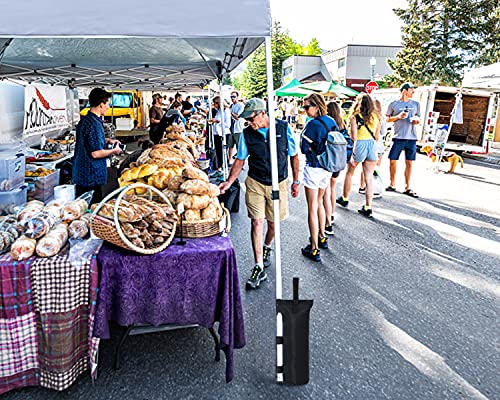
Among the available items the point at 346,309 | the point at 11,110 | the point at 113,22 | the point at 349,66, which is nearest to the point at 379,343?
the point at 346,309

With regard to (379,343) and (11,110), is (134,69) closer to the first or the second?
(11,110)

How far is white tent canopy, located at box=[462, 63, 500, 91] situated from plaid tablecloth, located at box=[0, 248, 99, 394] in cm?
1232

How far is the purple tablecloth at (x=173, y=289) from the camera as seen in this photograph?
2.44 metres

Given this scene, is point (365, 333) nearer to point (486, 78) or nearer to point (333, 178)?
point (333, 178)

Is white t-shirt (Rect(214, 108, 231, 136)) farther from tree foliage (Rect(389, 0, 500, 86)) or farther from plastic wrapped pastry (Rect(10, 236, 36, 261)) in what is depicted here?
tree foliage (Rect(389, 0, 500, 86))

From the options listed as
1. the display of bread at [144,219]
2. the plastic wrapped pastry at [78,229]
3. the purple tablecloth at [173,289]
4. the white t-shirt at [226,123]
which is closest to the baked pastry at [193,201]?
the display of bread at [144,219]

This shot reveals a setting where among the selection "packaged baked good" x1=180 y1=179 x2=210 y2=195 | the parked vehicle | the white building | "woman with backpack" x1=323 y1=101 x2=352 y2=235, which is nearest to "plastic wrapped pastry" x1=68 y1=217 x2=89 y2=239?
"packaged baked good" x1=180 y1=179 x2=210 y2=195

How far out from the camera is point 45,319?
7.80 feet

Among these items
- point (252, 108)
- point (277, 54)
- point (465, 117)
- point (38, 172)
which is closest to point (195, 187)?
point (252, 108)

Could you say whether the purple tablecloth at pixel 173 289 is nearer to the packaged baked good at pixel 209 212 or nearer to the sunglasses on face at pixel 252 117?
the packaged baked good at pixel 209 212

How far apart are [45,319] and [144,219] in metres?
0.82

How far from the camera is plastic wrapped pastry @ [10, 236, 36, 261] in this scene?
231 centimetres

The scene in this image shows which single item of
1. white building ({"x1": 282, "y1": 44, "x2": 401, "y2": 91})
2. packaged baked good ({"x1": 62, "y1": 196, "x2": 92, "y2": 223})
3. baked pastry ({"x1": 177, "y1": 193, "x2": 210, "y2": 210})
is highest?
white building ({"x1": 282, "y1": 44, "x2": 401, "y2": 91})

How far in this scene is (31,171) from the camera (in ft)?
16.8
